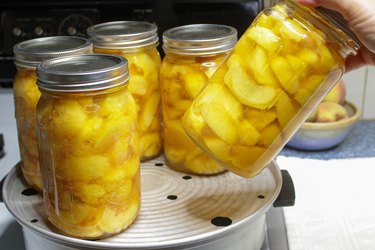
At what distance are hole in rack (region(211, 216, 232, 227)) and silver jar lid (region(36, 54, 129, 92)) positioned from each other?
156 millimetres

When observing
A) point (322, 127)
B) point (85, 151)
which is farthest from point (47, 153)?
point (322, 127)

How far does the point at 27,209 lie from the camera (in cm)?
51

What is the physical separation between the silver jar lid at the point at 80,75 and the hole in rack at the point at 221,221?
0.16 metres

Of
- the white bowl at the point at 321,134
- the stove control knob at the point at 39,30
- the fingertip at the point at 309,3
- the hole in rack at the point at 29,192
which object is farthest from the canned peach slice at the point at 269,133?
the stove control knob at the point at 39,30

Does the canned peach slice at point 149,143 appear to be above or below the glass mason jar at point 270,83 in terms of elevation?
below

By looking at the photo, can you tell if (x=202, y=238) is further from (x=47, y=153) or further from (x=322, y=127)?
(x=322, y=127)

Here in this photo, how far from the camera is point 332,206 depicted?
0.65 metres

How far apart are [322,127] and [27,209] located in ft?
1.70

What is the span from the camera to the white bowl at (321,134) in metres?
0.84

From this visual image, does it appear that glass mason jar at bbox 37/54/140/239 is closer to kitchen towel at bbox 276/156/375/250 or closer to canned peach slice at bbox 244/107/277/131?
canned peach slice at bbox 244/107/277/131

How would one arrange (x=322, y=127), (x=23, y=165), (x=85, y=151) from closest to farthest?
(x=85, y=151), (x=23, y=165), (x=322, y=127)

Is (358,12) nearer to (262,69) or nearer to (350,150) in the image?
(262,69)

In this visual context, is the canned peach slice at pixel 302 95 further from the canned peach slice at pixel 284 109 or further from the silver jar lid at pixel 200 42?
the silver jar lid at pixel 200 42

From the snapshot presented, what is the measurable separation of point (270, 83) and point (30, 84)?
0.24 metres
